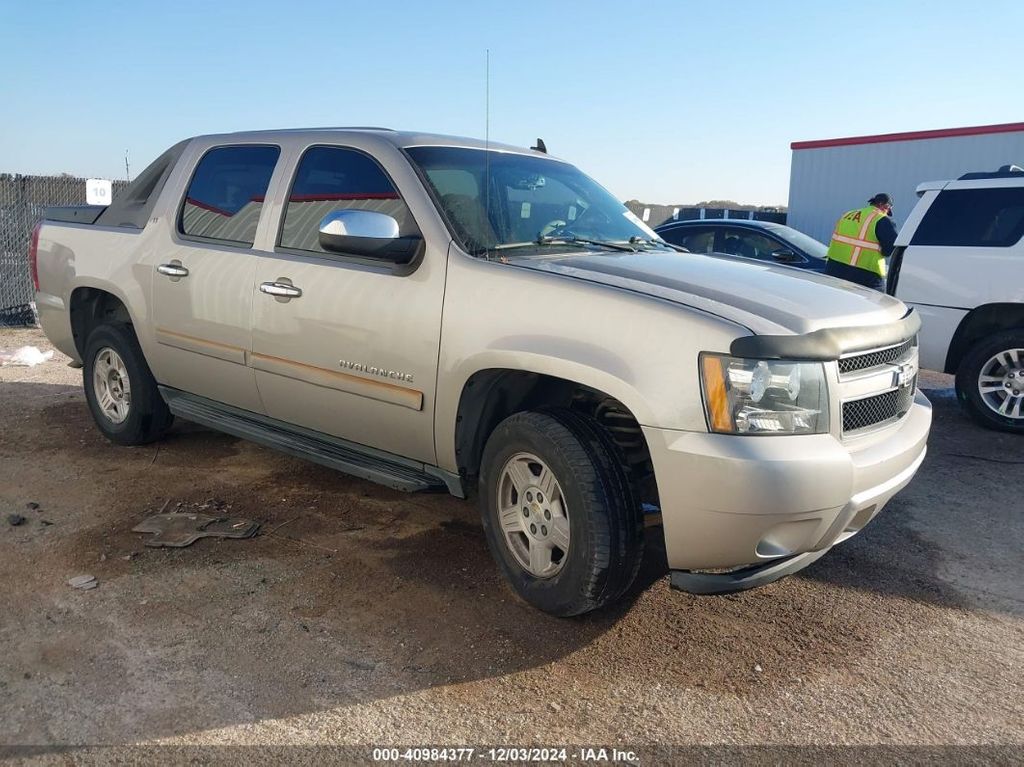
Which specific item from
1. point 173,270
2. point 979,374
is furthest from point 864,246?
point 173,270

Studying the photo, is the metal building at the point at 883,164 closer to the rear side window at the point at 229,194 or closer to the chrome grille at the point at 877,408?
the chrome grille at the point at 877,408

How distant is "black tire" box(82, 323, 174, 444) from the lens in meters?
5.35

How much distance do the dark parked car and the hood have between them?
19.7 feet

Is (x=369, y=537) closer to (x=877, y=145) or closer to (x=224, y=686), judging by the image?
(x=224, y=686)

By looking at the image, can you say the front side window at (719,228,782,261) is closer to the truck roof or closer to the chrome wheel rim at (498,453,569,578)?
the truck roof

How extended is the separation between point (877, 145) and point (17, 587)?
1998 centimetres

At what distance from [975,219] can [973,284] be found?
56 centimetres

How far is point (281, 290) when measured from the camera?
13.8 ft

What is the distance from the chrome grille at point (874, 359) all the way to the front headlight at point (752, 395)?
0.91 ft

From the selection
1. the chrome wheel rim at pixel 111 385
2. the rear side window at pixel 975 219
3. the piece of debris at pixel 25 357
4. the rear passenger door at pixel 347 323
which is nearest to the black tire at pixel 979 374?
the rear side window at pixel 975 219

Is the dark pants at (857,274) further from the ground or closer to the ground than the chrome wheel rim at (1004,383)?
further from the ground

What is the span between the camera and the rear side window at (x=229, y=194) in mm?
4562

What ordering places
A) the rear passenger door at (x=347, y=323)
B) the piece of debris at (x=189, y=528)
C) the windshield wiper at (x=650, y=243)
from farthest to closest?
the windshield wiper at (x=650, y=243), the piece of debris at (x=189, y=528), the rear passenger door at (x=347, y=323)

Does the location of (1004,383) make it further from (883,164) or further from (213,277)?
(883,164)
